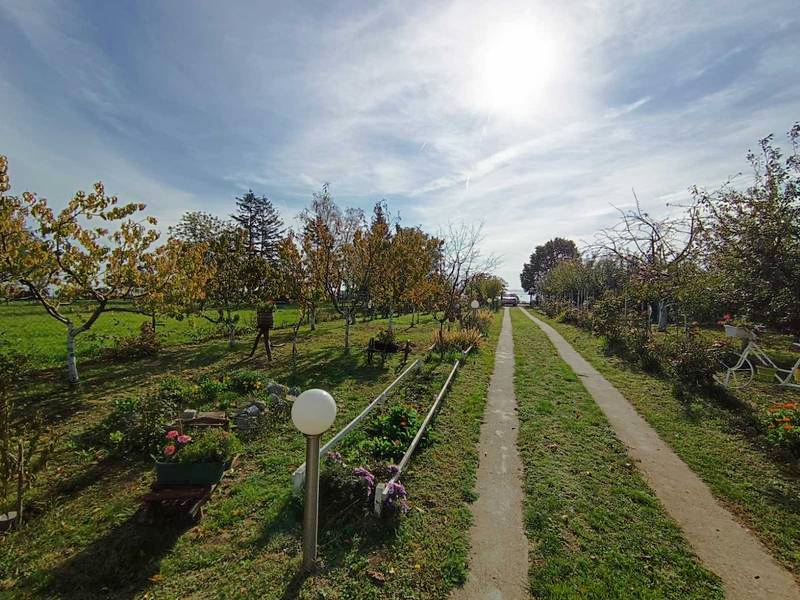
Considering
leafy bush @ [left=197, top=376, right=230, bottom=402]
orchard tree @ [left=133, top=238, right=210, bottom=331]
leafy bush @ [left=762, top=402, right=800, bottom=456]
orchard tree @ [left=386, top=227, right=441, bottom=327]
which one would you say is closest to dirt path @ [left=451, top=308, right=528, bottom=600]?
leafy bush @ [left=762, top=402, right=800, bottom=456]

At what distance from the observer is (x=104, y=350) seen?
37.2 ft

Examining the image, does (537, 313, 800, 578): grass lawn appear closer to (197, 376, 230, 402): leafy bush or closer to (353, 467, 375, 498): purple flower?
(353, 467, 375, 498): purple flower

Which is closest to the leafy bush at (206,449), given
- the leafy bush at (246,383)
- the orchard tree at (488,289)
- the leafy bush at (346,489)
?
the leafy bush at (346,489)

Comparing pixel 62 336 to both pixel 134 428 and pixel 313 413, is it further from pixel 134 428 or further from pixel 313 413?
pixel 313 413

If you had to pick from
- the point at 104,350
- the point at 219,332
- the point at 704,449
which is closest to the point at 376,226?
the point at 219,332

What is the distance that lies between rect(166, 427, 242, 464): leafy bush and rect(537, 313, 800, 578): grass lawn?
592 cm

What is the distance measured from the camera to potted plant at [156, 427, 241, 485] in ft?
12.7

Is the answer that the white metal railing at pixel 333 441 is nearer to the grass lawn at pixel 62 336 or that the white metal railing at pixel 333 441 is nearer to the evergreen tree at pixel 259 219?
the grass lawn at pixel 62 336

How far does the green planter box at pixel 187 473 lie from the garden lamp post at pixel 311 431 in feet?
4.77

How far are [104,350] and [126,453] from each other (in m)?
8.34

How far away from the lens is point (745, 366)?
8547 mm

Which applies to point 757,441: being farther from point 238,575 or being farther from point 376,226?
point 376,226

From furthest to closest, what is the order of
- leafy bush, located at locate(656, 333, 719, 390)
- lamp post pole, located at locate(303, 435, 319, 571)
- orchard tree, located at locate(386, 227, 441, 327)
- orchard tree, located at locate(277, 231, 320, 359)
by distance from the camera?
1. orchard tree, located at locate(386, 227, 441, 327)
2. orchard tree, located at locate(277, 231, 320, 359)
3. leafy bush, located at locate(656, 333, 719, 390)
4. lamp post pole, located at locate(303, 435, 319, 571)

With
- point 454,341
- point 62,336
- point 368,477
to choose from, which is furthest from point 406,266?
point 62,336
